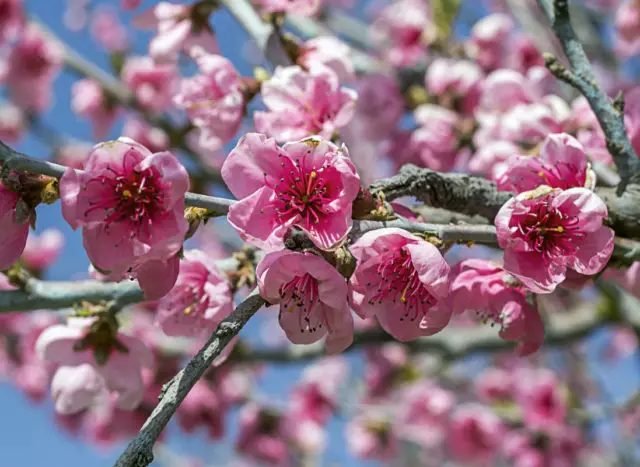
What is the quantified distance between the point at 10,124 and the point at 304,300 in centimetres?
455

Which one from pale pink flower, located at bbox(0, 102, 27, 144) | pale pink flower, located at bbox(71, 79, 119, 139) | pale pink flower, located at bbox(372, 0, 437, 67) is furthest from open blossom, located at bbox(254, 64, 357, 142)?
pale pink flower, located at bbox(0, 102, 27, 144)

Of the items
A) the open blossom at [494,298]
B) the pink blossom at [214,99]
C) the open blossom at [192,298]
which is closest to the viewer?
the open blossom at [494,298]

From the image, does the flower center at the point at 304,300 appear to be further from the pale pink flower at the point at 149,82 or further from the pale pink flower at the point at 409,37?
the pale pink flower at the point at 149,82

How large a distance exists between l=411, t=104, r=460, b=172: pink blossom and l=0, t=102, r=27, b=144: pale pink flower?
11.7 ft

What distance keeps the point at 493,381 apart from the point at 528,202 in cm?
379

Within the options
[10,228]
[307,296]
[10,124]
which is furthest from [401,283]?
[10,124]

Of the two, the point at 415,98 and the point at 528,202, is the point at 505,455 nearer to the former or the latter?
the point at 415,98

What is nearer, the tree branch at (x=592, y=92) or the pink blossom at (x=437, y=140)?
the tree branch at (x=592, y=92)

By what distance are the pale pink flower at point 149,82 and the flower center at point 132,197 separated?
2.62m

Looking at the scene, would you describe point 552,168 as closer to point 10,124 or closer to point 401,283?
point 401,283

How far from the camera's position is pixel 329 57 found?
205 centimetres

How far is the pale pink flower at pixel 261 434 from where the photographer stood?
4.24 metres

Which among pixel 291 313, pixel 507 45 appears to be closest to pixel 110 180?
pixel 291 313

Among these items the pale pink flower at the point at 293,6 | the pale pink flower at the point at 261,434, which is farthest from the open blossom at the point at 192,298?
→ the pale pink flower at the point at 261,434
